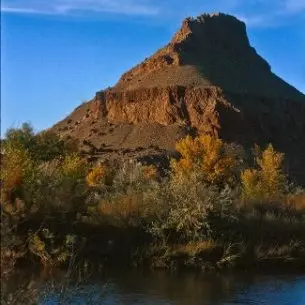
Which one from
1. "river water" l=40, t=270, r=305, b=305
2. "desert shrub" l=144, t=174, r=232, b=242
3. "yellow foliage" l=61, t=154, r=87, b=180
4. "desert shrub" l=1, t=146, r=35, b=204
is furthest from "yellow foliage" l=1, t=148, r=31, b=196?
"yellow foliage" l=61, t=154, r=87, b=180

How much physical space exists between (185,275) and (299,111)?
267 feet

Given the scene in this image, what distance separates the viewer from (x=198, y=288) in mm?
20641

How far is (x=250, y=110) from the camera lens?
310 feet

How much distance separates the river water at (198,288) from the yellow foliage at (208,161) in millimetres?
20472

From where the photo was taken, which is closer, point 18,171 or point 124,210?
point 18,171

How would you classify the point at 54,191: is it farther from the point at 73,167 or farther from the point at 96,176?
the point at 96,176

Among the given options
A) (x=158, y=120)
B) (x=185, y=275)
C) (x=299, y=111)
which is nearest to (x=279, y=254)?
(x=185, y=275)

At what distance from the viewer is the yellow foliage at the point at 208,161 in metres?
44.9

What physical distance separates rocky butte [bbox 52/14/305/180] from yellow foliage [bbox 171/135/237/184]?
23540 millimetres

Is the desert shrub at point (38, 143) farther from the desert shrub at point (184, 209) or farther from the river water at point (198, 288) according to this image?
the river water at point (198, 288)

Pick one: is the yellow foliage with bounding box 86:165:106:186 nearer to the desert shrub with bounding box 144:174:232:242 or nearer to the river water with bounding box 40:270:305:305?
the desert shrub with bounding box 144:174:232:242

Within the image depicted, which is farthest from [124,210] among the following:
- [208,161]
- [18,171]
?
[208,161]

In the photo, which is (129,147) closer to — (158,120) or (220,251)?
(158,120)

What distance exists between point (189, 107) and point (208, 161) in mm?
46288
